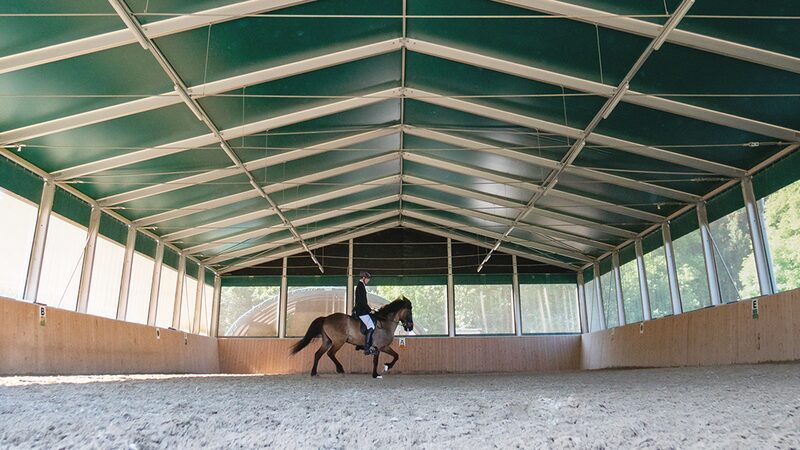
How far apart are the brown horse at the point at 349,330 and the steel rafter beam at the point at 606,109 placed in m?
4.47

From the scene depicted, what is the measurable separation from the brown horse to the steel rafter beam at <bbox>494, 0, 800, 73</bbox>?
20.2ft

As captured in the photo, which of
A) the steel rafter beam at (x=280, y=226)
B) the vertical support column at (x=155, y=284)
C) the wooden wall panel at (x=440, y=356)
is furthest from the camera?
the wooden wall panel at (x=440, y=356)

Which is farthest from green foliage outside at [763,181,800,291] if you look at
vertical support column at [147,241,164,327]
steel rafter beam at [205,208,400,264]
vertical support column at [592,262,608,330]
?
vertical support column at [147,241,164,327]

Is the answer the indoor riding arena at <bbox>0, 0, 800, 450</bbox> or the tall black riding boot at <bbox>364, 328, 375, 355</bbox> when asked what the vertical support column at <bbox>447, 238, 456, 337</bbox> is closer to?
the indoor riding arena at <bbox>0, 0, 800, 450</bbox>

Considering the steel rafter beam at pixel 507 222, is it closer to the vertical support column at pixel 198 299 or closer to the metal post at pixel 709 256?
the metal post at pixel 709 256

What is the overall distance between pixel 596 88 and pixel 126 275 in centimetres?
1140

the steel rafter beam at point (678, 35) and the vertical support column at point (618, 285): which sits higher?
the steel rafter beam at point (678, 35)

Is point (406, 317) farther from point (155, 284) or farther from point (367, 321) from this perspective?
point (155, 284)

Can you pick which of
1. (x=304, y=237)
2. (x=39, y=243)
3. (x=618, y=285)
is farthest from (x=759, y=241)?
(x=39, y=243)

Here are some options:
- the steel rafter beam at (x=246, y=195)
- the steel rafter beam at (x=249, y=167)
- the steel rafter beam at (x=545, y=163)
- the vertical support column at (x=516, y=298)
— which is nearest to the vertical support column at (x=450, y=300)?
the vertical support column at (x=516, y=298)

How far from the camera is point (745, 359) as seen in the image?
10141mm

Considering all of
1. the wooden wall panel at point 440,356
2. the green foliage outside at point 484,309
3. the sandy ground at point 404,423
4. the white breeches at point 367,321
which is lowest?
the sandy ground at point 404,423

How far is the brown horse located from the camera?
10.9m

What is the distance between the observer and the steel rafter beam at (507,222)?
17.2 meters
